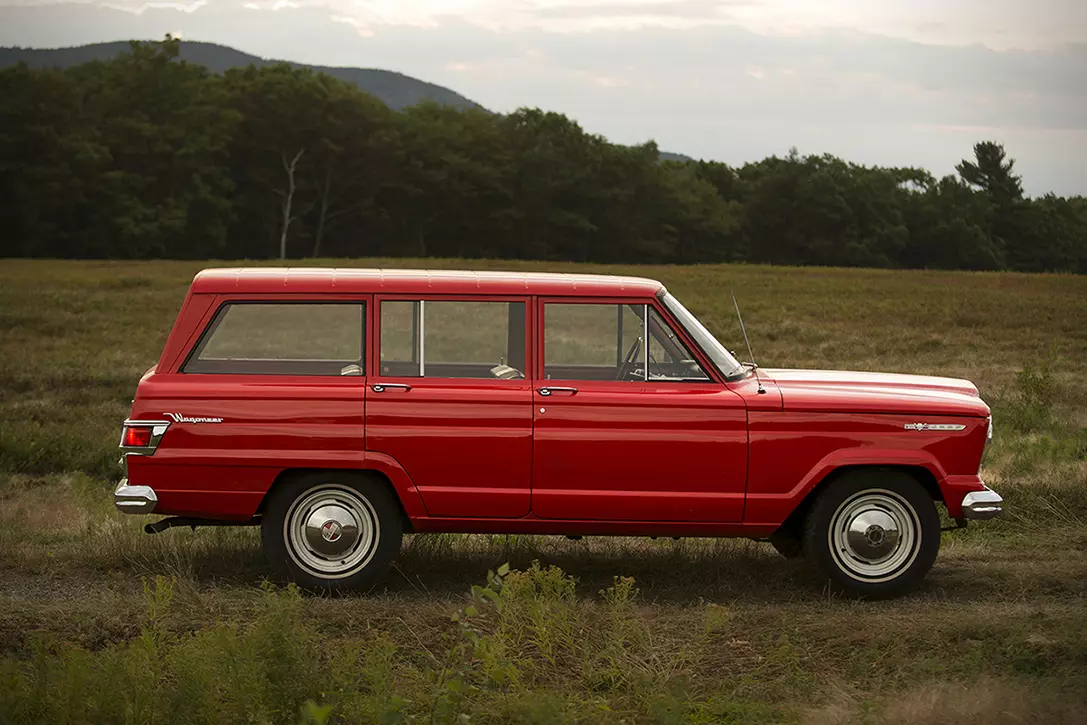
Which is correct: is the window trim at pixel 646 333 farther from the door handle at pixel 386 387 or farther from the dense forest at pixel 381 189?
the dense forest at pixel 381 189

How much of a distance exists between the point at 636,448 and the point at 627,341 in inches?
27.3

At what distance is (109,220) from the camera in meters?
80.0

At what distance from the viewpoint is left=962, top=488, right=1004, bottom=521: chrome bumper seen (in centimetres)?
776

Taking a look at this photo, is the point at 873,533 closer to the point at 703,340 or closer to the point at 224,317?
the point at 703,340

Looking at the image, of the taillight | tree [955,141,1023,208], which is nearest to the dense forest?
tree [955,141,1023,208]

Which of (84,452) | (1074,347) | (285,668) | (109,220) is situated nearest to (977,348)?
(1074,347)

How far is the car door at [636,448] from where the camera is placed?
7750 mm

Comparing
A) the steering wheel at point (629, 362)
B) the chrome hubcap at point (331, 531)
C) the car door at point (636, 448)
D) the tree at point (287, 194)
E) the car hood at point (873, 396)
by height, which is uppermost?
the tree at point (287, 194)

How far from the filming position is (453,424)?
25.4 ft

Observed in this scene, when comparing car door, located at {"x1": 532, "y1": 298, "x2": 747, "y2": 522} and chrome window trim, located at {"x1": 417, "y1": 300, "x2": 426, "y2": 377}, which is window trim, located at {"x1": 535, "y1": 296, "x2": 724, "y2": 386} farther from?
chrome window trim, located at {"x1": 417, "y1": 300, "x2": 426, "y2": 377}

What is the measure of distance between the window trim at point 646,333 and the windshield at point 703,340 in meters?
0.06

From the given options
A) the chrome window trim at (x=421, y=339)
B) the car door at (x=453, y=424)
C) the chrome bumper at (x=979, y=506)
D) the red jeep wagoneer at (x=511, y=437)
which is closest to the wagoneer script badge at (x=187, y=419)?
the red jeep wagoneer at (x=511, y=437)

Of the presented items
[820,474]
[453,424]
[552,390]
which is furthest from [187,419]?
[820,474]

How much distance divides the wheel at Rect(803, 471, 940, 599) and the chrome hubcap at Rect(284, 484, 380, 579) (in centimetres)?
270
